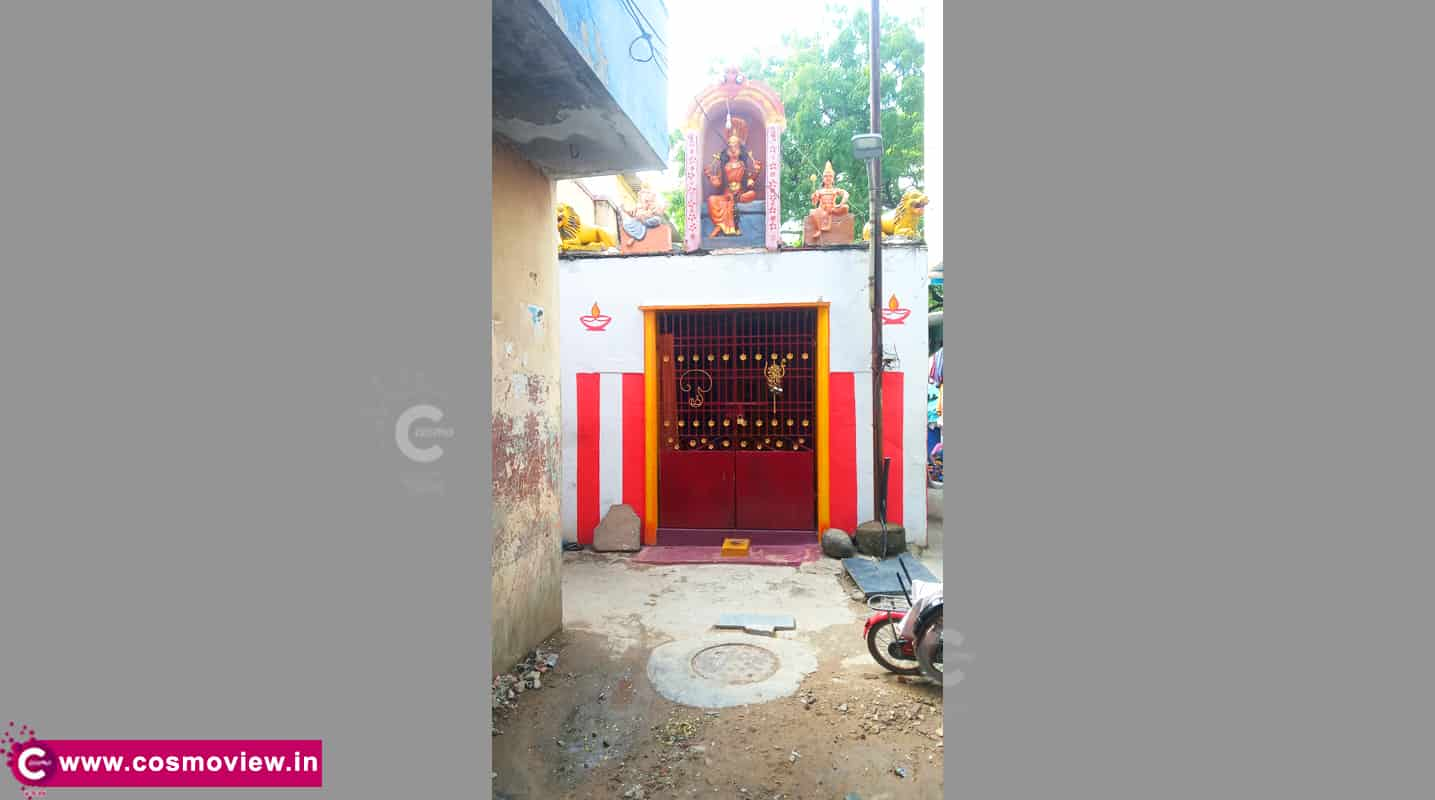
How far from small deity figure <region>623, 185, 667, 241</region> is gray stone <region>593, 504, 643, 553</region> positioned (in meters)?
3.04

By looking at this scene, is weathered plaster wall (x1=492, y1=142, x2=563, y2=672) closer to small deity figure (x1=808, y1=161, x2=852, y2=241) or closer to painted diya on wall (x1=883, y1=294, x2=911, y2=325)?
small deity figure (x1=808, y1=161, x2=852, y2=241)

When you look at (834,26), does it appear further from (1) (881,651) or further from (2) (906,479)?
(1) (881,651)

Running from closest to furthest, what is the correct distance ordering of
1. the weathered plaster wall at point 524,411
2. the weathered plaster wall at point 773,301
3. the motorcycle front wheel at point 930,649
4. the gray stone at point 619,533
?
the motorcycle front wheel at point 930,649 < the weathered plaster wall at point 524,411 < the weathered plaster wall at point 773,301 < the gray stone at point 619,533

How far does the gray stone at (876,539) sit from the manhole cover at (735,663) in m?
2.74

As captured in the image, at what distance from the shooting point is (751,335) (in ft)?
24.5

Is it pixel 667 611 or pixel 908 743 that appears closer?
pixel 908 743

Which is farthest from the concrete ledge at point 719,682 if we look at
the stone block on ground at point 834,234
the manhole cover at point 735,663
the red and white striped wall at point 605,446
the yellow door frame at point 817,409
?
the stone block on ground at point 834,234

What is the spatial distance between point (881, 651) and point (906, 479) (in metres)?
3.19

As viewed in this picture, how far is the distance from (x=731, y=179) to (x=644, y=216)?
113cm

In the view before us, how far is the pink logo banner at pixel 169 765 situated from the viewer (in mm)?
1468

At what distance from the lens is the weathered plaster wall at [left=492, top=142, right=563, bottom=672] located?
3.79 meters

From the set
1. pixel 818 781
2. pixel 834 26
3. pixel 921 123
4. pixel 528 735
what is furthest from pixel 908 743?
pixel 834 26

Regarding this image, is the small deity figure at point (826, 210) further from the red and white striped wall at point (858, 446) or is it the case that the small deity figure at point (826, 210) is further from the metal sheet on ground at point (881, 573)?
the metal sheet on ground at point (881, 573)

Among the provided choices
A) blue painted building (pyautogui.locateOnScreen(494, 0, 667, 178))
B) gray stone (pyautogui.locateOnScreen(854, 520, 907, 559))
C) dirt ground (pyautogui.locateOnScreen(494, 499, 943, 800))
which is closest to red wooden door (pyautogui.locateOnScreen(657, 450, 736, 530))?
gray stone (pyautogui.locateOnScreen(854, 520, 907, 559))
